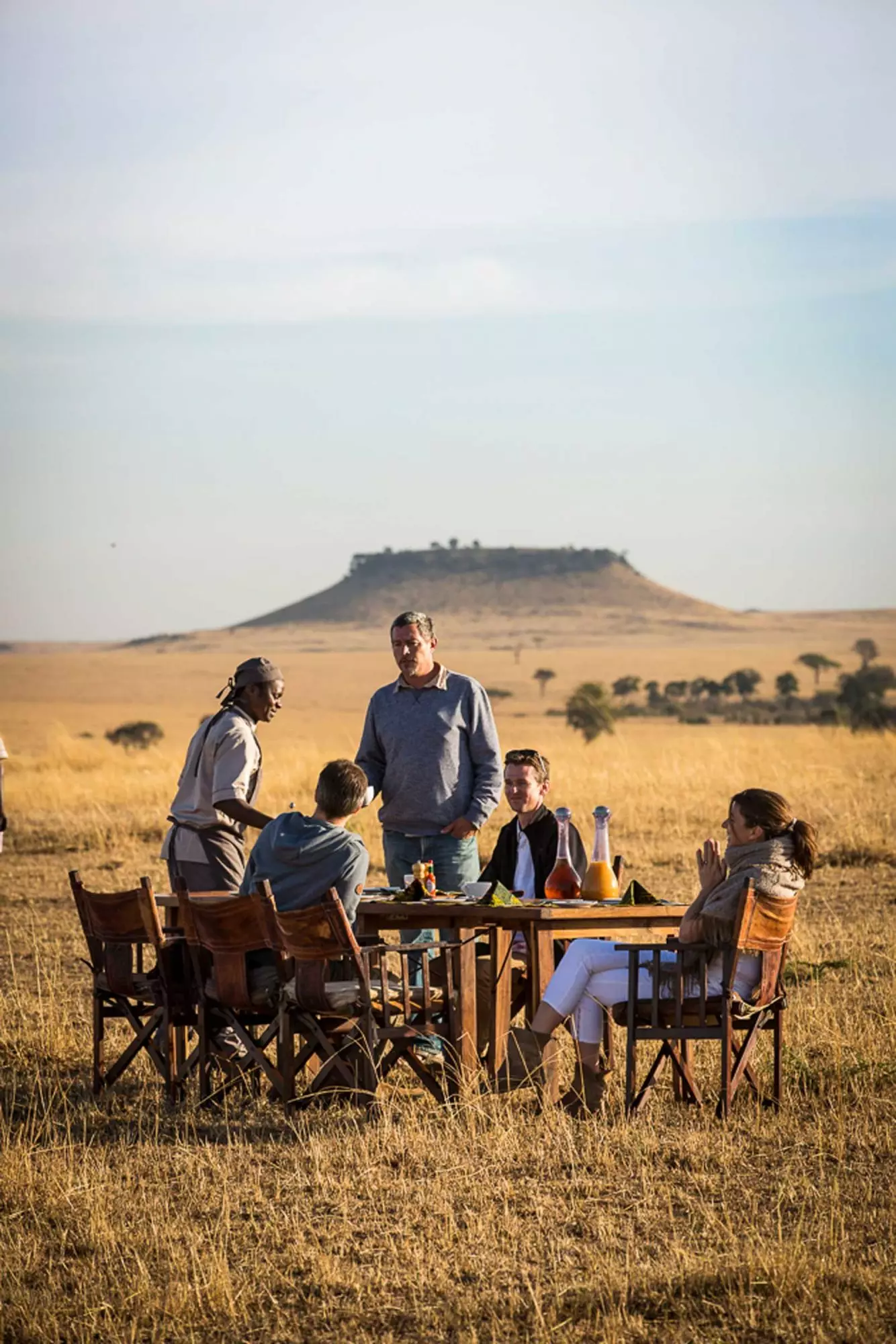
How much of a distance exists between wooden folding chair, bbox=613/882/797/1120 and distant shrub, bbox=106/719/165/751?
138 feet

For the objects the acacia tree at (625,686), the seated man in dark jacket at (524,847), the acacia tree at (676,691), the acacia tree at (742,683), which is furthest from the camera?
the acacia tree at (625,686)

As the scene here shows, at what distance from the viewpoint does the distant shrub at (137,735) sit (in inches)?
1902

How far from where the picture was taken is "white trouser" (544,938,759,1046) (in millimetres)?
6145

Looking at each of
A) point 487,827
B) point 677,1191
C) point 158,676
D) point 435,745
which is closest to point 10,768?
point 487,827

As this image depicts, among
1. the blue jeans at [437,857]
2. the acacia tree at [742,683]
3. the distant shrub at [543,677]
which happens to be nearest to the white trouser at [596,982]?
the blue jeans at [437,857]

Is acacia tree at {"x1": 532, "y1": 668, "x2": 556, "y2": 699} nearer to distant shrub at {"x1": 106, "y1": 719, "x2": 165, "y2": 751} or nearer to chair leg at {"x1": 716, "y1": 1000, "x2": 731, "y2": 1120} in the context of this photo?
distant shrub at {"x1": 106, "y1": 719, "x2": 165, "y2": 751}

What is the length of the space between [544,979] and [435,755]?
4.45 ft

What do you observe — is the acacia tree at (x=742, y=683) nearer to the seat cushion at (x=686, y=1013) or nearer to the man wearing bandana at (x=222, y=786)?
the man wearing bandana at (x=222, y=786)

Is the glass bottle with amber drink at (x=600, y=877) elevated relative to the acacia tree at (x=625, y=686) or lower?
elevated

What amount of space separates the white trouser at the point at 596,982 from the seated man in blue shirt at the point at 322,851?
745 mm

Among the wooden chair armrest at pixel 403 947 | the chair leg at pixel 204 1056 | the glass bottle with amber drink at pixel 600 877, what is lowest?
the chair leg at pixel 204 1056

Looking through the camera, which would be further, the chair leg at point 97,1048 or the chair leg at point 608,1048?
the chair leg at point 97,1048

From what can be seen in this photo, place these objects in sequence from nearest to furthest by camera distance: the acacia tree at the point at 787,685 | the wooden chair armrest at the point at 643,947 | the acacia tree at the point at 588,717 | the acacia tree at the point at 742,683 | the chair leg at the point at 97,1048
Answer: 1. the wooden chair armrest at the point at 643,947
2. the chair leg at the point at 97,1048
3. the acacia tree at the point at 588,717
4. the acacia tree at the point at 787,685
5. the acacia tree at the point at 742,683

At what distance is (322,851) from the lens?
6.23m
